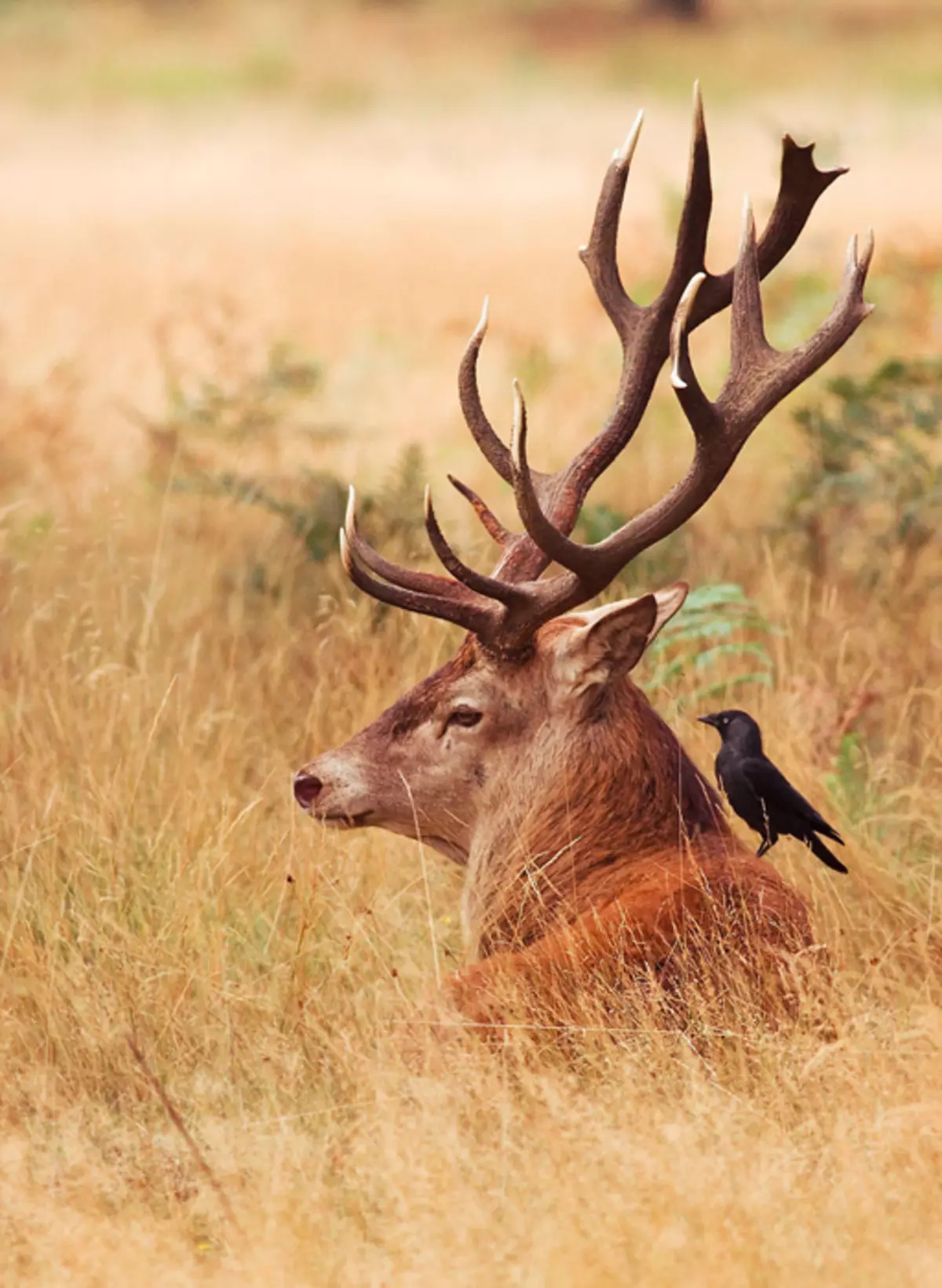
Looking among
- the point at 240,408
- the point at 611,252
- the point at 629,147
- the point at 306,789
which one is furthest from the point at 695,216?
the point at 240,408

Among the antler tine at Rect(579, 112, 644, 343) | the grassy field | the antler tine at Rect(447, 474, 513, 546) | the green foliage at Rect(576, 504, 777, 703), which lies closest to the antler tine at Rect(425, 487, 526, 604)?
the antler tine at Rect(447, 474, 513, 546)

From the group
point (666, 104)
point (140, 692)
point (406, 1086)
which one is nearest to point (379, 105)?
point (666, 104)

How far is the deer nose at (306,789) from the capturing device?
5105 millimetres

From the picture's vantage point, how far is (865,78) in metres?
35.5

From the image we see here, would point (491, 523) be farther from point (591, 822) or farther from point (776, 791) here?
point (776, 791)

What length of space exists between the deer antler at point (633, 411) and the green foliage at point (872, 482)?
2612 mm

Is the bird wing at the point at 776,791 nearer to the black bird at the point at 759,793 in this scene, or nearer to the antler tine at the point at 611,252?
the black bird at the point at 759,793

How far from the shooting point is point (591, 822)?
193 inches

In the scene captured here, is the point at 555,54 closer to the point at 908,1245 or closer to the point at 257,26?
the point at 257,26

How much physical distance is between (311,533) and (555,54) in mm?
35369

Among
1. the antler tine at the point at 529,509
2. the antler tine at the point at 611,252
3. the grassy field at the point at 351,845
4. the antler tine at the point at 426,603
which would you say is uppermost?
the antler tine at the point at 611,252

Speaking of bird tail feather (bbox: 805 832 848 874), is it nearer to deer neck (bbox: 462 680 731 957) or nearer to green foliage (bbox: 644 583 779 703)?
deer neck (bbox: 462 680 731 957)

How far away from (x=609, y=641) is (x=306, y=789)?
0.78 metres

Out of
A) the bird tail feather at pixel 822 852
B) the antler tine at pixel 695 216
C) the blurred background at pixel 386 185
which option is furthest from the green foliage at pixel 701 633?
the blurred background at pixel 386 185
